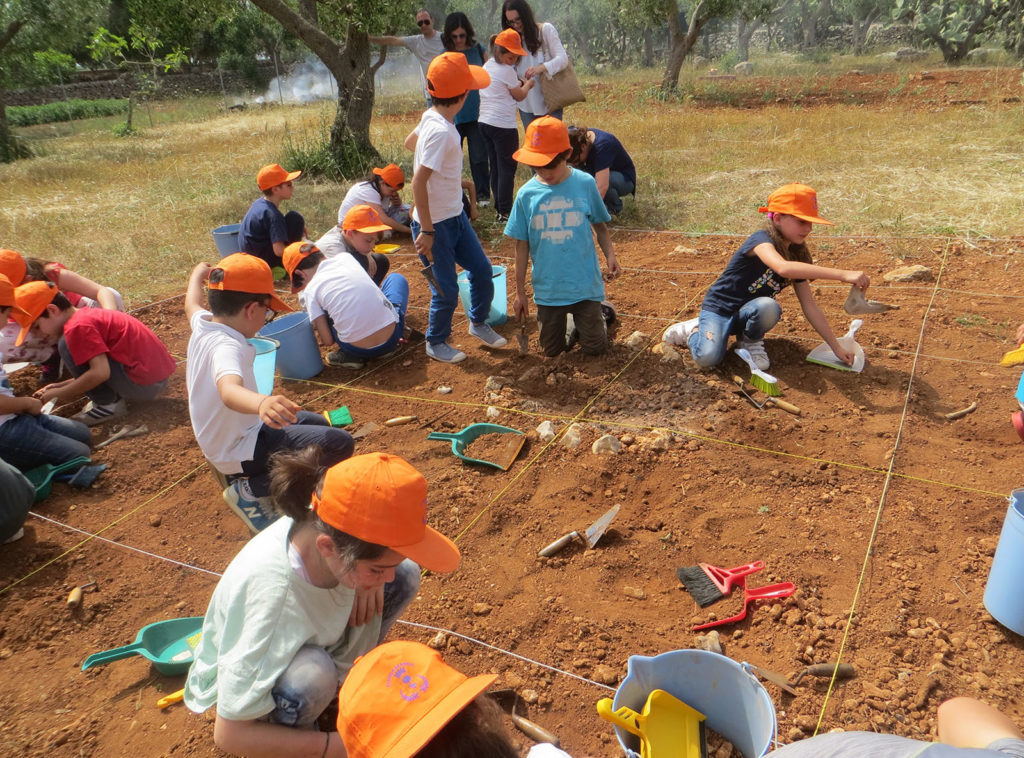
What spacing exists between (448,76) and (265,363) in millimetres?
1928

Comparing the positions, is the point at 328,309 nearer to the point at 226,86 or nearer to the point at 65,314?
the point at 65,314

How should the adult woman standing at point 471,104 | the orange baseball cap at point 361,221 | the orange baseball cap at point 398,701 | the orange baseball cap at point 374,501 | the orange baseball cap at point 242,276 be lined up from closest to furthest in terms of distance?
1. the orange baseball cap at point 398,701
2. the orange baseball cap at point 374,501
3. the orange baseball cap at point 242,276
4. the orange baseball cap at point 361,221
5. the adult woman standing at point 471,104

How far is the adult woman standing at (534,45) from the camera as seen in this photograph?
6113 millimetres

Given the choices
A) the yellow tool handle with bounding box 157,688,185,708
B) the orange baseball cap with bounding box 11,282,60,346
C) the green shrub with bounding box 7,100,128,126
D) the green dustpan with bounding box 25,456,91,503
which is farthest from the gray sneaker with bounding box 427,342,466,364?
the green shrub with bounding box 7,100,128,126

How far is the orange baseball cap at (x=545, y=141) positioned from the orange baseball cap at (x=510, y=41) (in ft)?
8.47

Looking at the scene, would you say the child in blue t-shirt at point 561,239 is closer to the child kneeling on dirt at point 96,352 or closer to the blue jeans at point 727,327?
the blue jeans at point 727,327

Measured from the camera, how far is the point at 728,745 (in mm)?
1951

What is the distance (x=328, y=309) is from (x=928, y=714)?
354 centimetres

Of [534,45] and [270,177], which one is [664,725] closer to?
[270,177]

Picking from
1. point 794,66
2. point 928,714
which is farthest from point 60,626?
point 794,66

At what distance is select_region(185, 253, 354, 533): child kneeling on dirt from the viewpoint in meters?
2.43

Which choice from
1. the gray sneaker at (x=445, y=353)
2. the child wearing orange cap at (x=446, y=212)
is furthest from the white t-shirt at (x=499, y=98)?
the gray sneaker at (x=445, y=353)

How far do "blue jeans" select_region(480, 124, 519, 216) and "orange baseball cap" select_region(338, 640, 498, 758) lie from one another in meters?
5.67

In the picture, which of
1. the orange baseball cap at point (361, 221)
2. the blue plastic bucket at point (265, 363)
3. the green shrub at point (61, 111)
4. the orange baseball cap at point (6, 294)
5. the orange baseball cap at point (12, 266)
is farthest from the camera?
the green shrub at point (61, 111)
